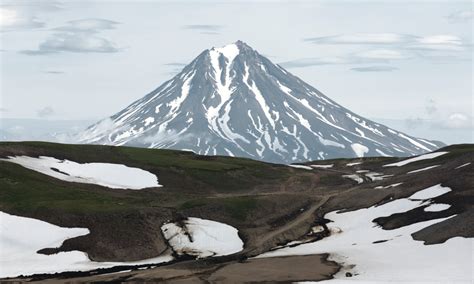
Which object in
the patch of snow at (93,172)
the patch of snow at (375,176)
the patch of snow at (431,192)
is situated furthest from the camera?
the patch of snow at (375,176)

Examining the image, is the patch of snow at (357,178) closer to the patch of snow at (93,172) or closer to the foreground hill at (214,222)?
the foreground hill at (214,222)

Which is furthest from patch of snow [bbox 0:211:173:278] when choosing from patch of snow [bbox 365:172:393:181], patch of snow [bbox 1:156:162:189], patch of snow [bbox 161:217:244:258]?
patch of snow [bbox 365:172:393:181]

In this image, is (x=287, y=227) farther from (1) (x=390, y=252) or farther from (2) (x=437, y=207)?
(1) (x=390, y=252)

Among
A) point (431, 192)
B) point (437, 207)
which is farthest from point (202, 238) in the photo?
point (431, 192)

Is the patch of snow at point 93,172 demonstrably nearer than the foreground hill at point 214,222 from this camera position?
No

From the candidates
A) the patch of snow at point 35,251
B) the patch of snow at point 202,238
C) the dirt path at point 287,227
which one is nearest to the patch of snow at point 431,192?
the dirt path at point 287,227

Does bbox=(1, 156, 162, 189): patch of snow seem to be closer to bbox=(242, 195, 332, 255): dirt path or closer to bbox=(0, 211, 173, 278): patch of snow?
bbox=(242, 195, 332, 255): dirt path
